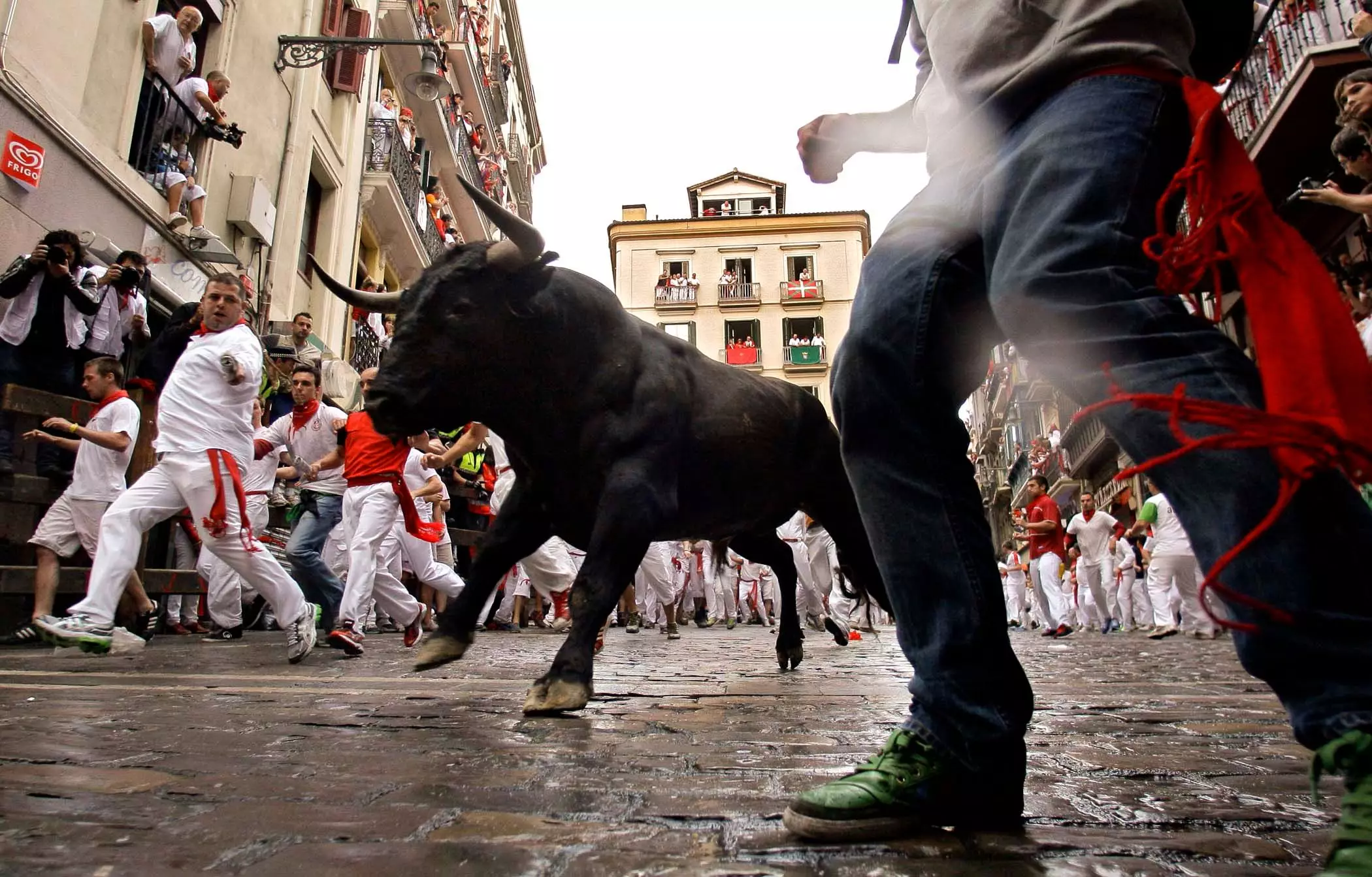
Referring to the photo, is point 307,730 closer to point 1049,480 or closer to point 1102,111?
point 1102,111

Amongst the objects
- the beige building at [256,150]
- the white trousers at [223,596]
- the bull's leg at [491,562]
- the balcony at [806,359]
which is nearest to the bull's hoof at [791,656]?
the bull's leg at [491,562]

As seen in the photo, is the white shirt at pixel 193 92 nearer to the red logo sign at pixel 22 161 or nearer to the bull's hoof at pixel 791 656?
the red logo sign at pixel 22 161

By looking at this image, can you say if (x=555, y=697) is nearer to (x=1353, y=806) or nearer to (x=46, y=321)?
(x=1353, y=806)

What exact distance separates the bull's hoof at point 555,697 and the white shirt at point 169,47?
1114cm

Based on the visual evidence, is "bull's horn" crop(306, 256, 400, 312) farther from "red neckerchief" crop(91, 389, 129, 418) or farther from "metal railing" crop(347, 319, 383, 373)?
"metal railing" crop(347, 319, 383, 373)

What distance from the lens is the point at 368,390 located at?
415 cm

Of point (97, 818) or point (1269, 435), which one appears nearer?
point (1269, 435)

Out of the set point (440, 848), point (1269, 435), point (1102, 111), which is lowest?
point (440, 848)

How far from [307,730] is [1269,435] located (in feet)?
8.40

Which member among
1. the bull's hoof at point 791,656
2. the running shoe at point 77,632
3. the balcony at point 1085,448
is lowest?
the bull's hoof at point 791,656

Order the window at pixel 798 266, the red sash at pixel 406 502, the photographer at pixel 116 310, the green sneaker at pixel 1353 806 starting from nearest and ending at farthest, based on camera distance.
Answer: the green sneaker at pixel 1353 806, the red sash at pixel 406 502, the photographer at pixel 116 310, the window at pixel 798 266

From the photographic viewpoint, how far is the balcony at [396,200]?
64.1 ft

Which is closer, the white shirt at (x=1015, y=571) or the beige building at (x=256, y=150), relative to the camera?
the beige building at (x=256, y=150)

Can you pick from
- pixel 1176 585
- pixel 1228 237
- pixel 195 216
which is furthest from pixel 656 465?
pixel 195 216
